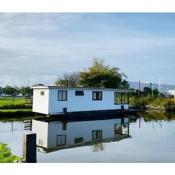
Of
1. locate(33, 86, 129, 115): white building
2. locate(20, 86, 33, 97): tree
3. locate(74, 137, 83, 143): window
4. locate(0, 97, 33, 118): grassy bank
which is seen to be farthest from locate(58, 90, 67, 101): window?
locate(20, 86, 33, 97): tree

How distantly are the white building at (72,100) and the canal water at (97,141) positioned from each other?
2.33 metres

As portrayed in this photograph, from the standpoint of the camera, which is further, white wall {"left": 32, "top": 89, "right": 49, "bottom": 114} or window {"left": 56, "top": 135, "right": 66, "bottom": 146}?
white wall {"left": 32, "top": 89, "right": 49, "bottom": 114}

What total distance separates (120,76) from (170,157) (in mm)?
22006

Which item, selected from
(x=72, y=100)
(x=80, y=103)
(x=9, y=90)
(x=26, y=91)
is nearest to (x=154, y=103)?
(x=80, y=103)

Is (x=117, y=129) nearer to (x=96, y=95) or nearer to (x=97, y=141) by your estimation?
(x=97, y=141)

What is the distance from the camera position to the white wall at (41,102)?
19.1m

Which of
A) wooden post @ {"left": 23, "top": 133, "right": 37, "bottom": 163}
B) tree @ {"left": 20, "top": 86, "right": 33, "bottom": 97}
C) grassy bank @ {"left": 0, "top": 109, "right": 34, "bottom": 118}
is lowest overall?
wooden post @ {"left": 23, "top": 133, "right": 37, "bottom": 163}

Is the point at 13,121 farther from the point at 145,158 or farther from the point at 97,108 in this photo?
the point at 145,158

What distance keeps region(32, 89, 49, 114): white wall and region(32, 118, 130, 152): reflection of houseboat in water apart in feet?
4.56

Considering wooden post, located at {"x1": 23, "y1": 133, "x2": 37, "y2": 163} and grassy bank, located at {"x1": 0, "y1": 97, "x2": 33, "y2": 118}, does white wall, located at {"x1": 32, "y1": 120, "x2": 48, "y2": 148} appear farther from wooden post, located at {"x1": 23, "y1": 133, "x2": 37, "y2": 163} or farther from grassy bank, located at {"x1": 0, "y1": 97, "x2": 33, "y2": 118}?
wooden post, located at {"x1": 23, "y1": 133, "x2": 37, "y2": 163}

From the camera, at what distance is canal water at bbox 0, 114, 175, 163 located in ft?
31.3

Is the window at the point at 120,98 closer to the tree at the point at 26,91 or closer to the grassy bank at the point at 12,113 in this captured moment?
the grassy bank at the point at 12,113

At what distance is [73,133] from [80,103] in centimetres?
681
